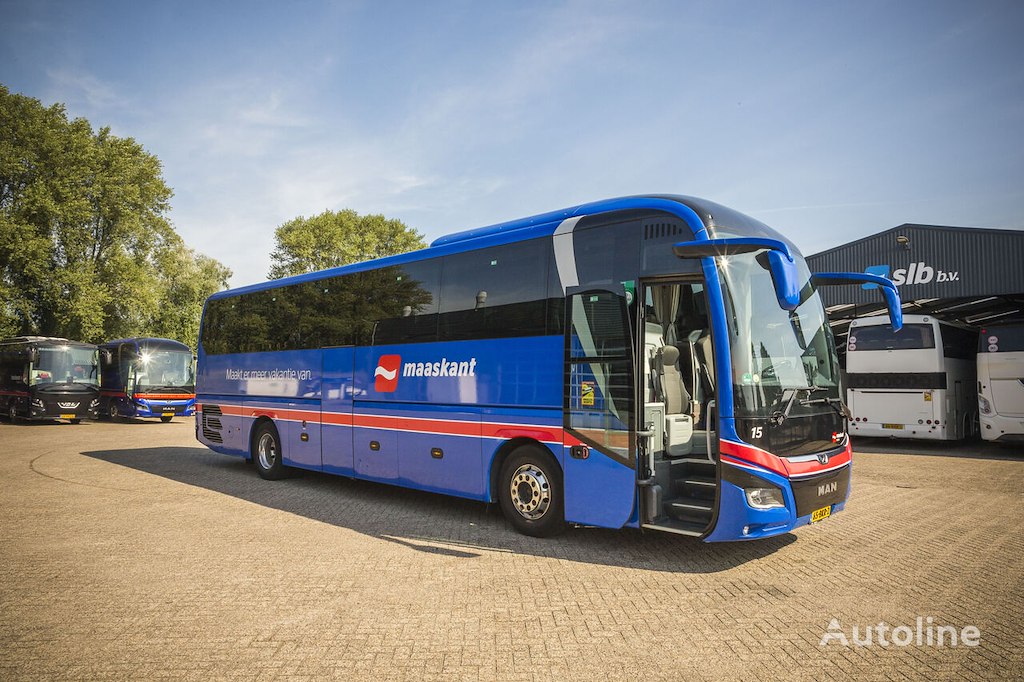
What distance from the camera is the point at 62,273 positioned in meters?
32.3

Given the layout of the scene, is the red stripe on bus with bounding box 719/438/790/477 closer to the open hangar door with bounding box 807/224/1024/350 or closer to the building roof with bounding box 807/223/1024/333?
the open hangar door with bounding box 807/224/1024/350

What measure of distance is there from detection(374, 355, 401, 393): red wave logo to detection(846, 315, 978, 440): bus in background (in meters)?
14.1

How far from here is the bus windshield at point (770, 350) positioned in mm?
6094

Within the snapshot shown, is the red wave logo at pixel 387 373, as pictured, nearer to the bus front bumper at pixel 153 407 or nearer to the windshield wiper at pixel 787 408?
the windshield wiper at pixel 787 408

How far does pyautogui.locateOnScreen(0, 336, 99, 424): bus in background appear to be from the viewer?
24.1 metres

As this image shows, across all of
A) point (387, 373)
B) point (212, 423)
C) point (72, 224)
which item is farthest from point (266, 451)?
point (72, 224)

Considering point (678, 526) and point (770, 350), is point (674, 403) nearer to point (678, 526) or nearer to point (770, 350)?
point (770, 350)

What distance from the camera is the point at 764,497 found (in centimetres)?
599

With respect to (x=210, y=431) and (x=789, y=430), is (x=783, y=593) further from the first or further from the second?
(x=210, y=431)

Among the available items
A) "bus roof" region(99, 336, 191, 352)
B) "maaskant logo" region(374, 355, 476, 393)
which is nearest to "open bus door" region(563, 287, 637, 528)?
"maaskant logo" region(374, 355, 476, 393)

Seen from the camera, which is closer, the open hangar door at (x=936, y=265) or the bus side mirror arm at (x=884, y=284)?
the bus side mirror arm at (x=884, y=284)

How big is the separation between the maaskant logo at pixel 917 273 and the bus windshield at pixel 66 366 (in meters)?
29.1

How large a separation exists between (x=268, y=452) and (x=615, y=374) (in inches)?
308

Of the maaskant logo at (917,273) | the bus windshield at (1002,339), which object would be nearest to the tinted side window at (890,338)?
the bus windshield at (1002,339)
